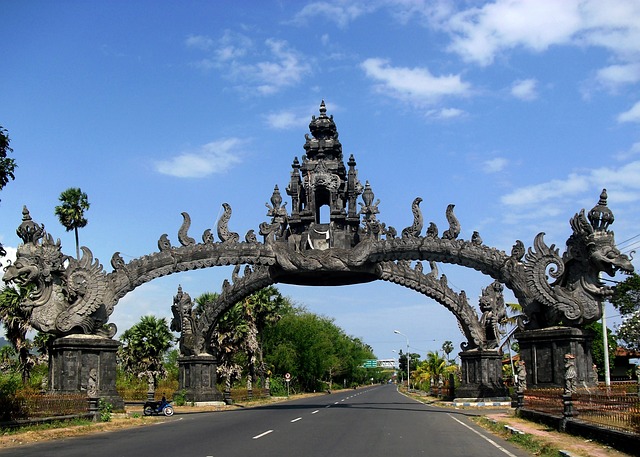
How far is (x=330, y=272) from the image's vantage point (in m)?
33.5

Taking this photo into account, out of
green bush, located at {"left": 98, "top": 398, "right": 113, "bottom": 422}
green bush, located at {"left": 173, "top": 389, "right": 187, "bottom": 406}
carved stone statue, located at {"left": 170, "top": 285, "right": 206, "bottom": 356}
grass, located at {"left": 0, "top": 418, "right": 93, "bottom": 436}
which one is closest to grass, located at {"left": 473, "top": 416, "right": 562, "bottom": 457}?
grass, located at {"left": 0, "top": 418, "right": 93, "bottom": 436}

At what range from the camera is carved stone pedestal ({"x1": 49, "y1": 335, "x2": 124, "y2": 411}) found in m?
26.4

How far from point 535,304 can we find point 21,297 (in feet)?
90.3

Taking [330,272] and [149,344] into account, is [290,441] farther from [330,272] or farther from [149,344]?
→ [149,344]

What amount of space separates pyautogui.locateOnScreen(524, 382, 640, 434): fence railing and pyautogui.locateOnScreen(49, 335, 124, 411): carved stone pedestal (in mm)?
16515

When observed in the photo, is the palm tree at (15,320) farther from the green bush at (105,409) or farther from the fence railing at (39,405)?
the fence railing at (39,405)

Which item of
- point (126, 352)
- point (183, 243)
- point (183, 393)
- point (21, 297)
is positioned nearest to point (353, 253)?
point (183, 243)

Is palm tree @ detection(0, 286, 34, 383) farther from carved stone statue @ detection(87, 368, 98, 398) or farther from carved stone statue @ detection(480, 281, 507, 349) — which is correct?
carved stone statue @ detection(480, 281, 507, 349)

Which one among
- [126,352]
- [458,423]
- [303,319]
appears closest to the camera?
[458,423]

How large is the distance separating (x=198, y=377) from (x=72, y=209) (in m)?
22.4

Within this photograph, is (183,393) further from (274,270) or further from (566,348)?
(566,348)

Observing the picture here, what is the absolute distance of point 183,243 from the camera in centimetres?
3123

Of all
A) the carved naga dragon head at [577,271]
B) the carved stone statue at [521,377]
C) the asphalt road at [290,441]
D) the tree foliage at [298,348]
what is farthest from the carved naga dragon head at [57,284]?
the tree foliage at [298,348]

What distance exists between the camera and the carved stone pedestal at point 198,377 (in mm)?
36406
